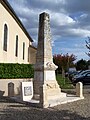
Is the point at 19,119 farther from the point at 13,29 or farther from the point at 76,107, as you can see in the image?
the point at 13,29

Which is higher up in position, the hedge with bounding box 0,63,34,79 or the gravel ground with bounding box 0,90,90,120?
the hedge with bounding box 0,63,34,79

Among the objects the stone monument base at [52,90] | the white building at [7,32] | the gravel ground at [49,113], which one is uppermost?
the white building at [7,32]

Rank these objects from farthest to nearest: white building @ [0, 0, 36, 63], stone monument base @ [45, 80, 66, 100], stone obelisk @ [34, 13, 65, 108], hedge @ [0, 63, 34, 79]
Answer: white building @ [0, 0, 36, 63] < hedge @ [0, 63, 34, 79] < stone obelisk @ [34, 13, 65, 108] < stone monument base @ [45, 80, 66, 100]

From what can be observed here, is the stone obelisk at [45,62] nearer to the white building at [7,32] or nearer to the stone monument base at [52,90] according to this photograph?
the stone monument base at [52,90]

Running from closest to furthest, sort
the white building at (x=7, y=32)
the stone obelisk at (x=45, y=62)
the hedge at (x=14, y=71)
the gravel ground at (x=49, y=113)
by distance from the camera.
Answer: the gravel ground at (x=49, y=113) < the stone obelisk at (x=45, y=62) < the hedge at (x=14, y=71) < the white building at (x=7, y=32)

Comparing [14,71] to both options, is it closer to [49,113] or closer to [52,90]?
[52,90]

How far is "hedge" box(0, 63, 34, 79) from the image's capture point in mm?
18484

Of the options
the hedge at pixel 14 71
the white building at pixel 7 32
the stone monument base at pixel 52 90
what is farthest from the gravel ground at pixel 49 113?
the white building at pixel 7 32

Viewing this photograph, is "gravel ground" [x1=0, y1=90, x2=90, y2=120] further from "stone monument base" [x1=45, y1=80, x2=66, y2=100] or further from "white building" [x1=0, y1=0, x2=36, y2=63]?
"white building" [x1=0, y1=0, x2=36, y2=63]

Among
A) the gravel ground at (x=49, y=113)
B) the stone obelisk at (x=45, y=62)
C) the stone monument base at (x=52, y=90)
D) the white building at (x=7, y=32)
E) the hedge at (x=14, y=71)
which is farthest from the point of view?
the white building at (x=7, y=32)

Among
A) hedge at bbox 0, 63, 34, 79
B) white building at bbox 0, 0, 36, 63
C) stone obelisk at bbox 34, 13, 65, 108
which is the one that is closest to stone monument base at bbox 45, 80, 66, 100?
stone obelisk at bbox 34, 13, 65, 108

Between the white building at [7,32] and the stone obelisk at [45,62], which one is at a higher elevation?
the white building at [7,32]

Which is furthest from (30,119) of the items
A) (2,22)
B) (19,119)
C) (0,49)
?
(2,22)

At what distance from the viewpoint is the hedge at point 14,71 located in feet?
60.6
